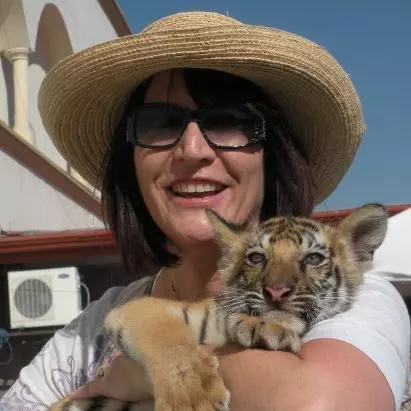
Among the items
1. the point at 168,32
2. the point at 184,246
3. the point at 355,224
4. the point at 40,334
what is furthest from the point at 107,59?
the point at 40,334

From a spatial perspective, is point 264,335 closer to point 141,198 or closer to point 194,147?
point 194,147

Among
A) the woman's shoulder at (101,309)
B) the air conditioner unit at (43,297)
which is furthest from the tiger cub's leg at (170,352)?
the air conditioner unit at (43,297)

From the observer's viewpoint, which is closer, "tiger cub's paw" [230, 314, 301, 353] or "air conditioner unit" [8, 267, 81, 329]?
"tiger cub's paw" [230, 314, 301, 353]

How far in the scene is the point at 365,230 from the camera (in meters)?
2.56

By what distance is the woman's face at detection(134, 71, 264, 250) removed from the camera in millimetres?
2465

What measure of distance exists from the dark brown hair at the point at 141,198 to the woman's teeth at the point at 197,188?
0.92ft

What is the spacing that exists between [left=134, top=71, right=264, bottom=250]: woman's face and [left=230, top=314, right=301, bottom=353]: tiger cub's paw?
2.04 ft

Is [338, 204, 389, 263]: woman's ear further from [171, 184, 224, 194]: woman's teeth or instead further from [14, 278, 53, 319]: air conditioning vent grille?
[14, 278, 53, 319]: air conditioning vent grille

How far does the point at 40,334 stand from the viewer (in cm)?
809

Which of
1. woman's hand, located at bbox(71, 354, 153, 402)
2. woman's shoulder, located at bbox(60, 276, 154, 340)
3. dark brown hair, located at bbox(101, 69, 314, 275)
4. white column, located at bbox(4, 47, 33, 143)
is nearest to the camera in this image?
woman's hand, located at bbox(71, 354, 153, 402)

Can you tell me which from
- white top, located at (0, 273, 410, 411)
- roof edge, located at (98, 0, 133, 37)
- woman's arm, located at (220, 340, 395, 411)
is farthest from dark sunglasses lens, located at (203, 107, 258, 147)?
roof edge, located at (98, 0, 133, 37)

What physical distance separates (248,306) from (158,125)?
73 cm

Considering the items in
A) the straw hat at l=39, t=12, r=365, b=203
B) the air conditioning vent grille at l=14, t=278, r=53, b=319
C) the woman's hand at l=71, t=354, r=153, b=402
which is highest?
the straw hat at l=39, t=12, r=365, b=203

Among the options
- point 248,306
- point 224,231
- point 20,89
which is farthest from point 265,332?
point 20,89
